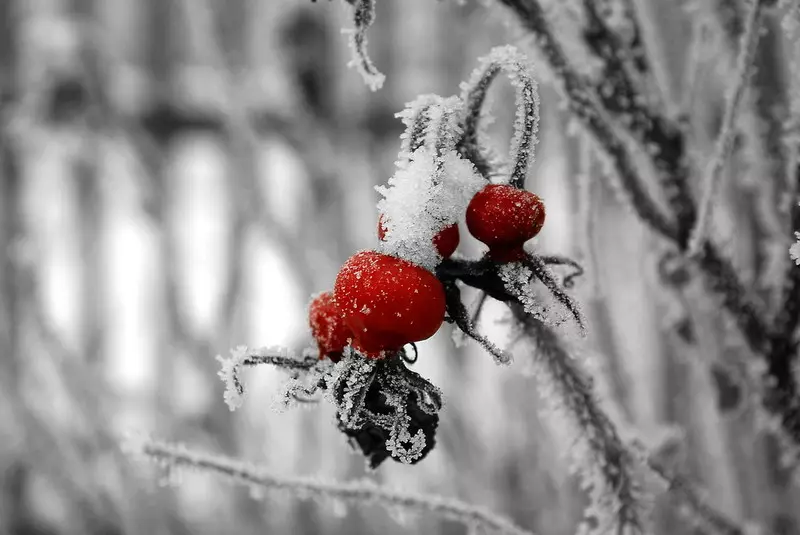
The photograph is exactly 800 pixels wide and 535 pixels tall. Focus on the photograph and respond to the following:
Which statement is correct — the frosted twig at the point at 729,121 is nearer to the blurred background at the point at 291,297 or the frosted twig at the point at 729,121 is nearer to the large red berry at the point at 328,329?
the blurred background at the point at 291,297

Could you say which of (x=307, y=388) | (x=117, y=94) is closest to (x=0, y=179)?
(x=117, y=94)

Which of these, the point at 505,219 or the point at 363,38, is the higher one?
the point at 363,38

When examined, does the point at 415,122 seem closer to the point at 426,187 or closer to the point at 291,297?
the point at 426,187

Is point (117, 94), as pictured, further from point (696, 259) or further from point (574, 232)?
point (696, 259)

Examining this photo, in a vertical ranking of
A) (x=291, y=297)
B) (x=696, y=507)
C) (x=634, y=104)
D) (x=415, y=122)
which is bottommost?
(x=696, y=507)

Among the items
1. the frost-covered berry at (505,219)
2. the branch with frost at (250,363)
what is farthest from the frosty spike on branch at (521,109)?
the branch with frost at (250,363)

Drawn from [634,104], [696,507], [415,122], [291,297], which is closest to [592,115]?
[634,104]

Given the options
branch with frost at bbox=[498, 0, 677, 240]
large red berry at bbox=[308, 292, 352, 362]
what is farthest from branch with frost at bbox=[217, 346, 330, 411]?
branch with frost at bbox=[498, 0, 677, 240]
